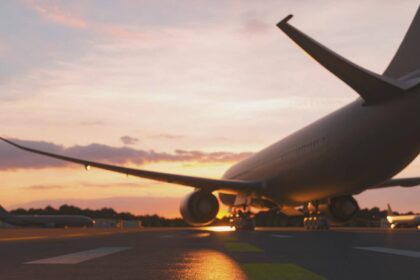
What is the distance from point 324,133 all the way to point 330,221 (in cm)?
679

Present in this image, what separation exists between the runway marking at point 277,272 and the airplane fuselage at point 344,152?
1326 centimetres

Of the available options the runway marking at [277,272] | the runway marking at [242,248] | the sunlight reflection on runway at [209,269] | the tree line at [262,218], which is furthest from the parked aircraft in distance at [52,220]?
the runway marking at [277,272]

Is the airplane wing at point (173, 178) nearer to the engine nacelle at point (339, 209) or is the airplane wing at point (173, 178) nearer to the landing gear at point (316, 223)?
the landing gear at point (316, 223)

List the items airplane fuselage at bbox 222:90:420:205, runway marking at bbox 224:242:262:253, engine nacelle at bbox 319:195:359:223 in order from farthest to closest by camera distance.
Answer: engine nacelle at bbox 319:195:359:223 → airplane fuselage at bbox 222:90:420:205 → runway marking at bbox 224:242:262:253

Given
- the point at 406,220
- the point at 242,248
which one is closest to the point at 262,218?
the point at 406,220

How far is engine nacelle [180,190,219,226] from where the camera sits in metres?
30.8

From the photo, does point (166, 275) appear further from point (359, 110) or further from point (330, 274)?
point (359, 110)

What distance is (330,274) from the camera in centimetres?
696

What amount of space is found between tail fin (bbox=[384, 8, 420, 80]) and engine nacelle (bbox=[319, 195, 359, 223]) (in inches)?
400

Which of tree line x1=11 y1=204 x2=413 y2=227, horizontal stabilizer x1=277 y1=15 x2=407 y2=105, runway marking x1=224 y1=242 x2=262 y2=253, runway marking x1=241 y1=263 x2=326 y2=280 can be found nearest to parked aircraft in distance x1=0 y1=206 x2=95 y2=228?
tree line x1=11 y1=204 x2=413 y2=227

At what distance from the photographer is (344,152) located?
23812 millimetres

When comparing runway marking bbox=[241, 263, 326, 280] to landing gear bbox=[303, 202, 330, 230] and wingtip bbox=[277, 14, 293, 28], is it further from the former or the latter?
landing gear bbox=[303, 202, 330, 230]

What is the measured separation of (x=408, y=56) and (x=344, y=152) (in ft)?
15.9

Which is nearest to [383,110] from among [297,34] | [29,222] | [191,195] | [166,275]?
[297,34]
